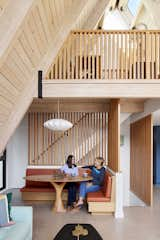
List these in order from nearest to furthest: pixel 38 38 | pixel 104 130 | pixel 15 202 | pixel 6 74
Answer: pixel 6 74
pixel 38 38
pixel 15 202
pixel 104 130

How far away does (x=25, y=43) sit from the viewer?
4.32 m

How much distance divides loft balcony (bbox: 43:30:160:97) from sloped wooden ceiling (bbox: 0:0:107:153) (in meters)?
0.26

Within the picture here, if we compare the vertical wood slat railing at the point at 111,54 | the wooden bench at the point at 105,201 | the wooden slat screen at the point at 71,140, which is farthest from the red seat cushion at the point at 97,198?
the wooden slat screen at the point at 71,140

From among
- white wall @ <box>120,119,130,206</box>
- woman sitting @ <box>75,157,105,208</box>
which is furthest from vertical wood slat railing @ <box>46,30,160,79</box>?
white wall @ <box>120,119,130,206</box>

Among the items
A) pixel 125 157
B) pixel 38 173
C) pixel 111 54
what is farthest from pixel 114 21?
pixel 38 173

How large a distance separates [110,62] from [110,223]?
2.84 metres

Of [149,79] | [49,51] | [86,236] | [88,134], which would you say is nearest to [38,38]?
[49,51]

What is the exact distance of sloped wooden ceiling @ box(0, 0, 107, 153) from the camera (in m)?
3.21

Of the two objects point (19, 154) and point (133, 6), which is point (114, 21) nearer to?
point (133, 6)

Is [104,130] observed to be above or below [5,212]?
above

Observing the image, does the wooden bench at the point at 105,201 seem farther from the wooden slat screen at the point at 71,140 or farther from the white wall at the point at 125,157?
the white wall at the point at 125,157

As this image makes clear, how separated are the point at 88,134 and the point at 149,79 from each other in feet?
11.6

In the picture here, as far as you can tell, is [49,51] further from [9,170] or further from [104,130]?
[9,170]

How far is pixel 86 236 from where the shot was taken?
3648 mm
